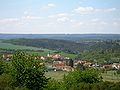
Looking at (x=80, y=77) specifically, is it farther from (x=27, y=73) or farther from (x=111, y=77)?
(x=111, y=77)

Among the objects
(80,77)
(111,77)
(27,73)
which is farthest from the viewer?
(111,77)

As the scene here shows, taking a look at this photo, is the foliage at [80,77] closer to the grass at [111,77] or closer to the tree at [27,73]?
the tree at [27,73]

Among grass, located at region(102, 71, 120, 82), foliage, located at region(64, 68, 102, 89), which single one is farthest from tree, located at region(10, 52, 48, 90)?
grass, located at region(102, 71, 120, 82)

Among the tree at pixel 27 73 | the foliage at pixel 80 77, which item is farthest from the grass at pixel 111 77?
the tree at pixel 27 73

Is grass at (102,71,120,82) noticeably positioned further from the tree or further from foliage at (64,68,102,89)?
the tree

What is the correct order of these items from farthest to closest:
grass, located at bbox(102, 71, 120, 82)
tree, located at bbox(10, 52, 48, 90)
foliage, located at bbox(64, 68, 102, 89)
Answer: grass, located at bbox(102, 71, 120, 82)
foliage, located at bbox(64, 68, 102, 89)
tree, located at bbox(10, 52, 48, 90)

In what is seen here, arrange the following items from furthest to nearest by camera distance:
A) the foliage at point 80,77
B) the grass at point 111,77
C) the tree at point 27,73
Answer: the grass at point 111,77, the foliage at point 80,77, the tree at point 27,73

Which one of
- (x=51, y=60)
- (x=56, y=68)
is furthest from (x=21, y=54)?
(x=51, y=60)

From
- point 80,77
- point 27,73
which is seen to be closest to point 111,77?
point 80,77

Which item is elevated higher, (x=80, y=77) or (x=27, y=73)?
(x=27, y=73)
